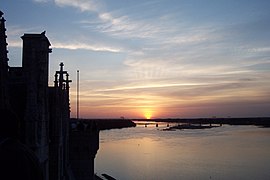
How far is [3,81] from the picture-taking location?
32.4 feet

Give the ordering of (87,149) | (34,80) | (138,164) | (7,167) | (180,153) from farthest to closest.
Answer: (180,153), (138,164), (87,149), (34,80), (7,167)

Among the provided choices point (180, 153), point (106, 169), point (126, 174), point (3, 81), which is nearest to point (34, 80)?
point (3, 81)

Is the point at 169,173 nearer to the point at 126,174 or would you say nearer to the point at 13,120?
the point at 126,174

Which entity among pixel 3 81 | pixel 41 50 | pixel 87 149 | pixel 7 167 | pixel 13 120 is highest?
pixel 41 50

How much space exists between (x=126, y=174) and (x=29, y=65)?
142 feet

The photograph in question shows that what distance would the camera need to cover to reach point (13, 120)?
12.2 feet

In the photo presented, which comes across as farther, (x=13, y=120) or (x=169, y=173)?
(x=169, y=173)

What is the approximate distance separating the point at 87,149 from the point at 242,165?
128 feet

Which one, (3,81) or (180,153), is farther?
(180,153)

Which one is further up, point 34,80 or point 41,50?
point 41,50

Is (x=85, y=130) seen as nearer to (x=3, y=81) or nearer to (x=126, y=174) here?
(x=3, y=81)

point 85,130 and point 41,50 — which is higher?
point 41,50

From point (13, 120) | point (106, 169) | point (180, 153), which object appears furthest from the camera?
point (180, 153)

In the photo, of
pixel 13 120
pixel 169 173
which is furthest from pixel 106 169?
pixel 13 120
